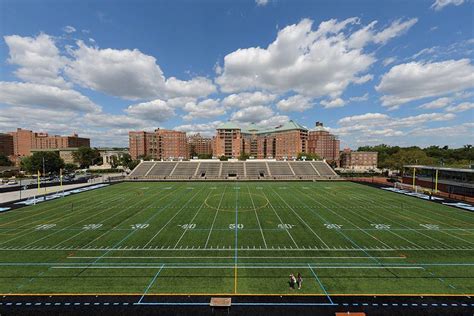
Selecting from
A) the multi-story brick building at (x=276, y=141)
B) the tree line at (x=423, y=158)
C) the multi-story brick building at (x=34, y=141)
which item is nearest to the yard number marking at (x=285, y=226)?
the tree line at (x=423, y=158)

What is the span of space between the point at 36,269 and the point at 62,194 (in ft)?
107

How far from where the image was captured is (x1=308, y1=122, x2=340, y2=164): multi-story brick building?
127812mm

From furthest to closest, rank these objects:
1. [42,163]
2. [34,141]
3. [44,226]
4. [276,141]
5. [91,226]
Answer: [34,141] < [276,141] < [42,163] < [91,226] < [44,226]

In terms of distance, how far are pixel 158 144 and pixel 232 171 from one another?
297ft

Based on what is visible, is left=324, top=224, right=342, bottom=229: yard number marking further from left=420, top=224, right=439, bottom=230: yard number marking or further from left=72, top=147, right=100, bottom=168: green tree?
left=72, top=147, right=100, bottom=168: green tree

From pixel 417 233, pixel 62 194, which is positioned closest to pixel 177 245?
pixel 417 233

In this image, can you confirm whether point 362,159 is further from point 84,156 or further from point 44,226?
point 84,156

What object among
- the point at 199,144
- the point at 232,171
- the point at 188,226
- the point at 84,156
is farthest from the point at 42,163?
the point at 199,144

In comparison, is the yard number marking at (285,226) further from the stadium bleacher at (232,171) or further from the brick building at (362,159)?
the brick building at (362,159)

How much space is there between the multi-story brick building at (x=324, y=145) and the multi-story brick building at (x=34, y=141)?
187 metres

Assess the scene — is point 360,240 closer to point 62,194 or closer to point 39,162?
point 62,194

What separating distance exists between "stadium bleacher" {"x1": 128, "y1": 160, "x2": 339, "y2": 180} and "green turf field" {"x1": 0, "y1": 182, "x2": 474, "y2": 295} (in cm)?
3537

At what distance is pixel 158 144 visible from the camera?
142750 millimetres

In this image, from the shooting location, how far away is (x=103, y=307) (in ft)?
34.4
